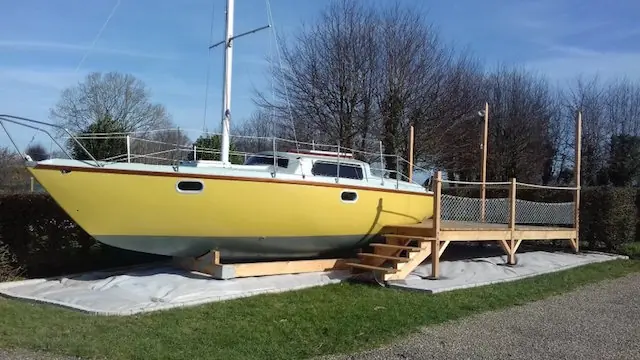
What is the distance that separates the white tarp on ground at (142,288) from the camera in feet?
28.1

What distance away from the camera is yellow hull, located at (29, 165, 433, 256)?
939cm

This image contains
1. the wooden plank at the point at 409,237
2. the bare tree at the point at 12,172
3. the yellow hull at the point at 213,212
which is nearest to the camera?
the yellow hull at the point at 213,212

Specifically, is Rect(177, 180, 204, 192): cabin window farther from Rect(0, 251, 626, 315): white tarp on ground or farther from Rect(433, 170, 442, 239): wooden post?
Rect(433, 170, 442, 239): wooden post

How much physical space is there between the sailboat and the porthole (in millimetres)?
16

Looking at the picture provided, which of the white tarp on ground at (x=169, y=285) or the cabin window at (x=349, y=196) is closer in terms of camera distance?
the white tarp on ground at (x=169, y=285)

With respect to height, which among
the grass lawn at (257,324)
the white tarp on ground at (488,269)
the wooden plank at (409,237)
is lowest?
the grass lawn at (257,324)

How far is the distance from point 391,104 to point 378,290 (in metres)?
12.5

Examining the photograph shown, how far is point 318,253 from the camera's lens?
12148mm

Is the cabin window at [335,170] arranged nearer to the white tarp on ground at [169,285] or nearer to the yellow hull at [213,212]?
the yellow hull at [213,212]

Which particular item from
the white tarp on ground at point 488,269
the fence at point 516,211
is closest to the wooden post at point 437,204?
the white tarp on ground at point 488,269

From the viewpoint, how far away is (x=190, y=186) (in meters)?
9.87

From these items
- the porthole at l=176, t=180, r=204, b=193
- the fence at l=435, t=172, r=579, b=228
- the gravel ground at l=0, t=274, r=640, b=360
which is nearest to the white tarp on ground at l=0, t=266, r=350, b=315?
the porthole at l=176, t=180, r=204, b=193

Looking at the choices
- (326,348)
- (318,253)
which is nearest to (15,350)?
(326,348)

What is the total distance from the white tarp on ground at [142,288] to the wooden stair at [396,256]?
Answer: 0.76m
